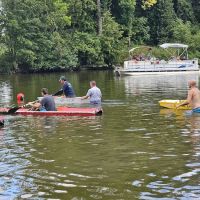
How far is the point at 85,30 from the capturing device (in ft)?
233

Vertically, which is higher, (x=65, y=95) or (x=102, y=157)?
(x=65, y=95)

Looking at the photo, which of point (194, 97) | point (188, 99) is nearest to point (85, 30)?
point (188, 99)

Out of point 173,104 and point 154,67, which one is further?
point 154,67

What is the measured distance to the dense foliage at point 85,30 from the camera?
6356cm

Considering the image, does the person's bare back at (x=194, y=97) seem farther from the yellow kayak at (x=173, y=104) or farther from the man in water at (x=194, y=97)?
the yellow kayak at (x=173, y=104)

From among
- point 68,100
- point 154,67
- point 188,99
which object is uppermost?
point 154,67

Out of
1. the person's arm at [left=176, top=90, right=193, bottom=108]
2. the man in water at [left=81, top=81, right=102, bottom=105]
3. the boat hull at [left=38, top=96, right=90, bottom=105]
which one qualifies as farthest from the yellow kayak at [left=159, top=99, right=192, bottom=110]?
the boat hull at [left=38, top=96, right=90, bottom=105]

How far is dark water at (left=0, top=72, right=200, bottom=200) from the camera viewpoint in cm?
976

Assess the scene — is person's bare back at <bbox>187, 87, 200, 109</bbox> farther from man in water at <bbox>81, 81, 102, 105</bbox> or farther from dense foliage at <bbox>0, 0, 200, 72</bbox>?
dense foliage at <bbox>0, 0, 200, 72</bbox>

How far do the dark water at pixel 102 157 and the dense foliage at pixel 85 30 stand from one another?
43739 mm

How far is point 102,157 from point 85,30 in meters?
59.6

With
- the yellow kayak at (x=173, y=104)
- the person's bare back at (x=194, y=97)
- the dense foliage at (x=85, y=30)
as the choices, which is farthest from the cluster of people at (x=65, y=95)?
the dense foliage at (x=85, y=30)

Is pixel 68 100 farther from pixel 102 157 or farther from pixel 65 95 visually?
pixel 102 157

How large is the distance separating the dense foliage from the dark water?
43.7 meters
